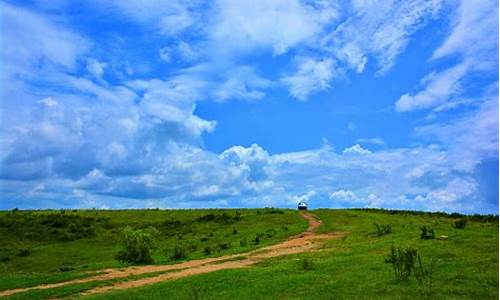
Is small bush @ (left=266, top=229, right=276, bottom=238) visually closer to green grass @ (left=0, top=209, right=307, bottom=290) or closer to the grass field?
the grass field

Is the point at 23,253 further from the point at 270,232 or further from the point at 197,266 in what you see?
the point at 270,232

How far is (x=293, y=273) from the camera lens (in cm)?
2495

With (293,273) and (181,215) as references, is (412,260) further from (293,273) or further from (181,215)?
(181,215)

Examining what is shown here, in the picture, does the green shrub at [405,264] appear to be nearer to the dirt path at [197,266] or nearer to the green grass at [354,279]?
Result: the green grass at [354,279]

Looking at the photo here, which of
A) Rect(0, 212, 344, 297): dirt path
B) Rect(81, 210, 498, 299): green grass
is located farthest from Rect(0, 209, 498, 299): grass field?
Rect(0, 212, 344, 297): dirt path

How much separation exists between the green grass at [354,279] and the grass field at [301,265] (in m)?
0.04

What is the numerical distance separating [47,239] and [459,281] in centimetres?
4711

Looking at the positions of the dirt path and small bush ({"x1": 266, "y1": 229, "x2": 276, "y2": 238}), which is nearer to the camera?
the dirt path

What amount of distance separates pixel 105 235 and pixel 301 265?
3525 cm

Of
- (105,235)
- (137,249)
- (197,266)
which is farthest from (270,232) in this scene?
(105,235)

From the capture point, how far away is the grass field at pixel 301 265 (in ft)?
66.2

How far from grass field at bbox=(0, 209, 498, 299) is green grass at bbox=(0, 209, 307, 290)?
112mm

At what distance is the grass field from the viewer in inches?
794

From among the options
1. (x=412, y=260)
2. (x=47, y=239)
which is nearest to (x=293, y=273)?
(x=412, y=260)
